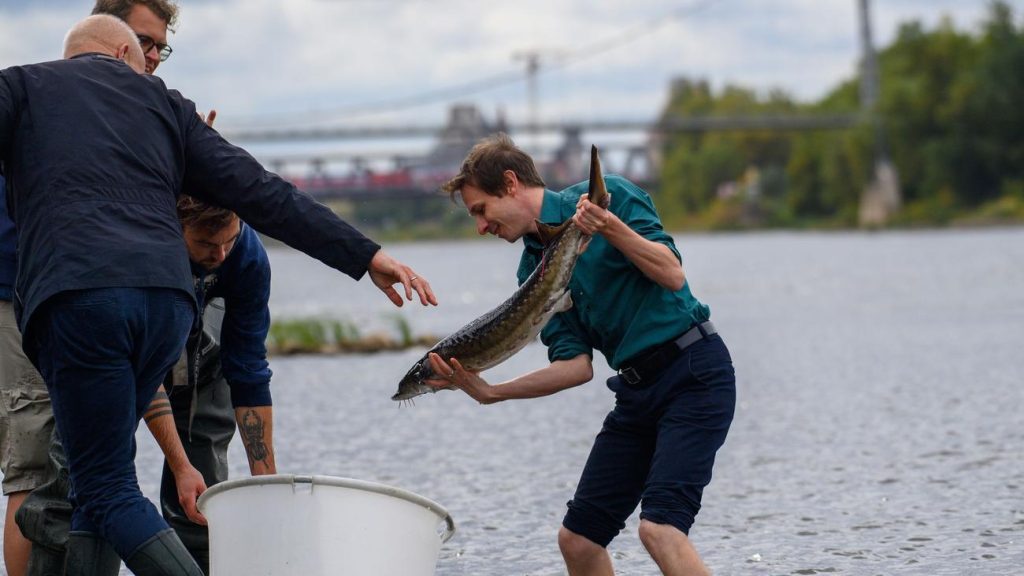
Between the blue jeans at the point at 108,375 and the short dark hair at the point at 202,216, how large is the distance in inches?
26.5

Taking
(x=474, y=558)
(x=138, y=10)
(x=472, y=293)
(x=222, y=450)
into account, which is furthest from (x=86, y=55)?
(x=472, y=293)

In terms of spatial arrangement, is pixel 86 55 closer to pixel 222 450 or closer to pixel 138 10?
pixel 138 10

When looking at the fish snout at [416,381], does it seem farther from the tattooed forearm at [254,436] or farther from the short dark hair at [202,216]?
the tattooed forearm at [254,436]

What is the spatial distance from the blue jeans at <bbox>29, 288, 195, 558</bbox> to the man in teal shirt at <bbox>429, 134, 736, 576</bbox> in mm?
890

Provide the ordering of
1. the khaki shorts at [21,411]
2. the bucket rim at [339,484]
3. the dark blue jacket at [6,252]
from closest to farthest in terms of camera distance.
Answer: the bucket rim at [339,484], the dark blue jacket at [6,252], the khaki shorts at [21,411]

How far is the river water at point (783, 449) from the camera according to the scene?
8102 millimetres

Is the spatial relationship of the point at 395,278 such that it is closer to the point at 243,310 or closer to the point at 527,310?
the point at 527,310

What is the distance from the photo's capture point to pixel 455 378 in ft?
17.8

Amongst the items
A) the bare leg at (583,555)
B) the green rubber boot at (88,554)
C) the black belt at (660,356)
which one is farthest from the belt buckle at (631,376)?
the green rubber boot at (88,554)

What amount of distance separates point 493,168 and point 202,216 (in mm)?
1071

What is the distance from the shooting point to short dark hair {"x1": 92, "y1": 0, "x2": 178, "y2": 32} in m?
5.98

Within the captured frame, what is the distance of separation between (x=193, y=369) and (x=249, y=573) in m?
1.66

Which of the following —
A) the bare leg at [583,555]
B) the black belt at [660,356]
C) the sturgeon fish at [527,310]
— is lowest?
the bare leg at [583,555]

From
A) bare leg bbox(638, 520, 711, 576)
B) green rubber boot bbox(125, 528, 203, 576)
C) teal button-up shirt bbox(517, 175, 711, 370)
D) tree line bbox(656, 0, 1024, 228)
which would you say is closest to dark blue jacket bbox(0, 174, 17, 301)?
green rubber boot bbox(125, 528, 203, 576)
